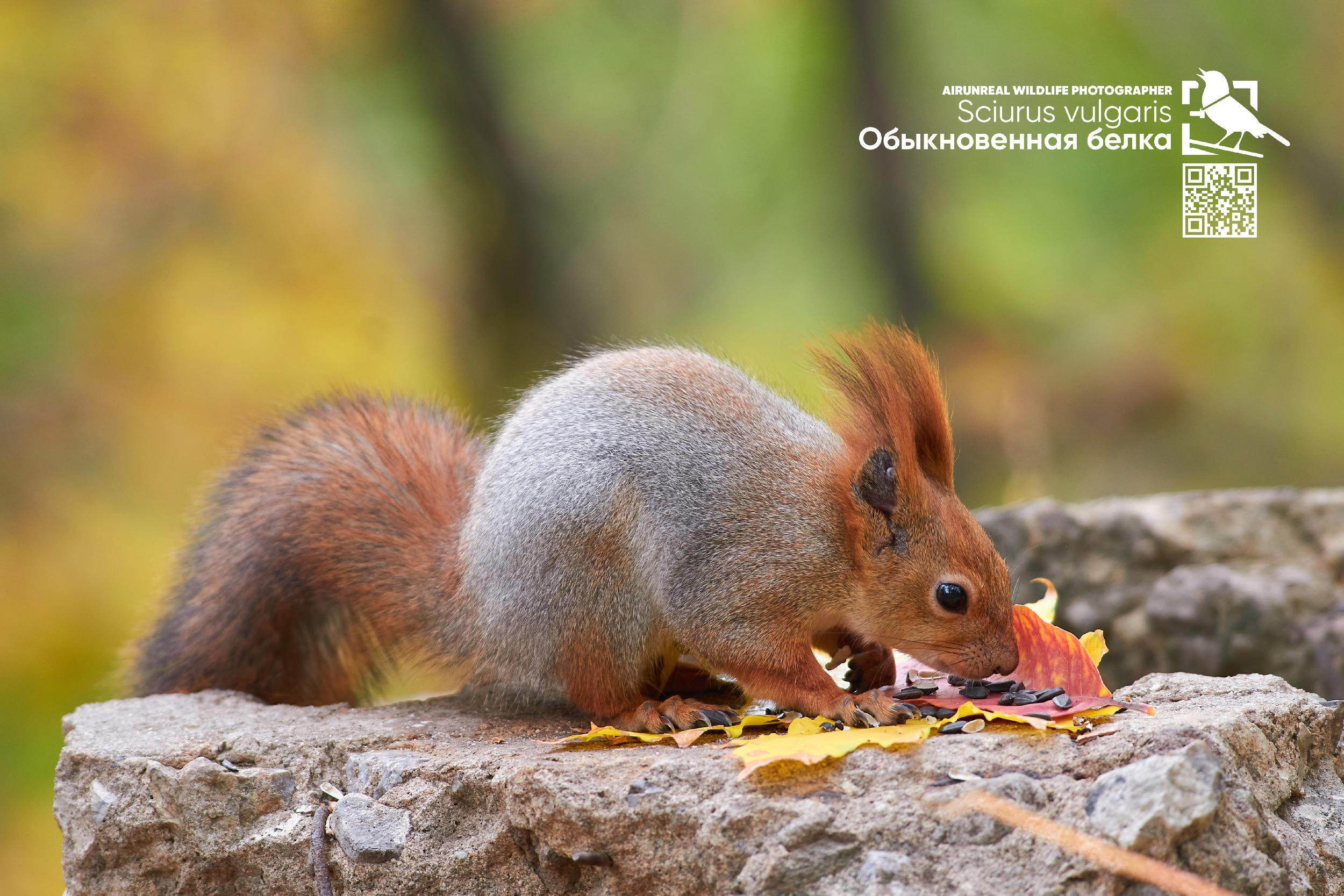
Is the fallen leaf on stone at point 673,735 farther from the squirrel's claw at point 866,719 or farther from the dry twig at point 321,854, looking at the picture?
the dry twig at point 321,854

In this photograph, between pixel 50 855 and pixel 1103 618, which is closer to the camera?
pixel 1103 618

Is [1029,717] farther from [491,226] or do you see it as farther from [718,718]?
[491,226]

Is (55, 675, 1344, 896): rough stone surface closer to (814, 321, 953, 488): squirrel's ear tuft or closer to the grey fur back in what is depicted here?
the grey fur back

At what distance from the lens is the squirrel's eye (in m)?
2.10

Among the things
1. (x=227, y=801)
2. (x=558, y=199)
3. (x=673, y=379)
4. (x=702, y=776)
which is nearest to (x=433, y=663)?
(x=227, y=801)

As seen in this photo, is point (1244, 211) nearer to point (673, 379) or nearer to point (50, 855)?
point (673, 379)

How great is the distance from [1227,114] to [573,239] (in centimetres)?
259

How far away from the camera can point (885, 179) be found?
5547 mm

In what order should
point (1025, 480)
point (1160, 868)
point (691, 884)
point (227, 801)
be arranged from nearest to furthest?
point (1160, 868), point (691, 884), point (227, 801), point (1025, 480)

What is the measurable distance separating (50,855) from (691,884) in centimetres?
362

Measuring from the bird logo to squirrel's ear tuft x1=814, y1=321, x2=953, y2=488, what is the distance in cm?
321

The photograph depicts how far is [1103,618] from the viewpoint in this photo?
3031mm

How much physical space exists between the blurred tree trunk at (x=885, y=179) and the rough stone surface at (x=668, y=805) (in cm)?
353

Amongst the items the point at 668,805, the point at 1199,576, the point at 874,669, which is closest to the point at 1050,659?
the point at 874,669
